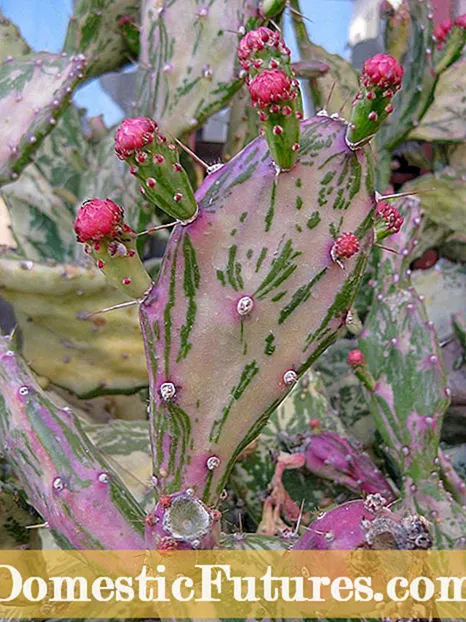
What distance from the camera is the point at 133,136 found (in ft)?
1.49

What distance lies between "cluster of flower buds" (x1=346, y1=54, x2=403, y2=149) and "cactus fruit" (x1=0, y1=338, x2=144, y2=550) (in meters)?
0.38

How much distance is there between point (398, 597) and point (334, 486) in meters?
0.43

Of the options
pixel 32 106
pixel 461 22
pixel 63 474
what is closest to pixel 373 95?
pixel 63 474

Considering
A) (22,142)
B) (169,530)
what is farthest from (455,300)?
(169,530)

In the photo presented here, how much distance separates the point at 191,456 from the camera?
567mm

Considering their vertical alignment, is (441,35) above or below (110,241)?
above

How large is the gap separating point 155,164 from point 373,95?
0.51 feet

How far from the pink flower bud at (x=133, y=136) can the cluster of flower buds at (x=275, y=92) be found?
74 mm

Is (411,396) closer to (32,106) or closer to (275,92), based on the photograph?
(275,92)

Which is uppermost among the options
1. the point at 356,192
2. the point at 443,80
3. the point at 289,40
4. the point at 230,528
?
the point at 289,40

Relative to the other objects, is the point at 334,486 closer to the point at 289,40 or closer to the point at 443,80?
the point at 443,80

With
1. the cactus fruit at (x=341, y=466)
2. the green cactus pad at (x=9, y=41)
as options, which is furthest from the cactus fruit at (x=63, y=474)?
the green cactus pad at (x=9, y=41)

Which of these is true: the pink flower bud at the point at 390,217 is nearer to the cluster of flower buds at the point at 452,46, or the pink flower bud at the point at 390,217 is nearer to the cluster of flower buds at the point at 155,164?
the cluster of flower buds at the point at 155,164

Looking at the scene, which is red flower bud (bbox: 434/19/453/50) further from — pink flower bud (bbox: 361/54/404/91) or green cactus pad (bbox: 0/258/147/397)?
pink flower bud (bbox: 361/54/404/91)
